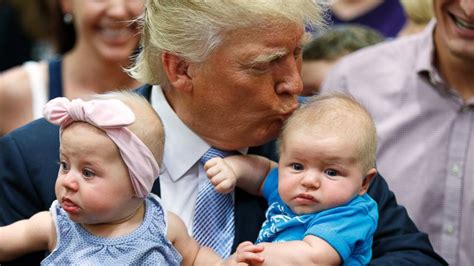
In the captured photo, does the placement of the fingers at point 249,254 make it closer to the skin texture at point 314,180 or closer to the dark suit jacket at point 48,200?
the skin texture at point 314,180

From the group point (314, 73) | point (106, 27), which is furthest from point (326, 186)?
point (106, 27)

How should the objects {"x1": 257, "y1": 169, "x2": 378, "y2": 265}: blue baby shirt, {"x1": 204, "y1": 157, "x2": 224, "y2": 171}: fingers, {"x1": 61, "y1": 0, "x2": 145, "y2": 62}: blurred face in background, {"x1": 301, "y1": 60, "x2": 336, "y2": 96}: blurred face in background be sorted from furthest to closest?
{"x1": 61, "y1": 0, "x2": 145, "y2": 62}: blurred face in background, {"x1": 301, "y1": 60, "x2": 336, "y2": 96}: blurred face in background, {"x1": 204, "y1": 157, "x2": 224, "y2": 171}: fingers, {"x1": 257, "y1": 169, "x2": 378, "y2": 265}: blue baby shirt

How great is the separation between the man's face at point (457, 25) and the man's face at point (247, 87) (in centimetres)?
100

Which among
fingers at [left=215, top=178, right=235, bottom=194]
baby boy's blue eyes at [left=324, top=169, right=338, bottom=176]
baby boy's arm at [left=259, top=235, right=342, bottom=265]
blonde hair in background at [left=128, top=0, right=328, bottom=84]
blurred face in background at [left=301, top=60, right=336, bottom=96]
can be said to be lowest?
blurred face in background at [left=301, top=60, right=336, bottom=96]

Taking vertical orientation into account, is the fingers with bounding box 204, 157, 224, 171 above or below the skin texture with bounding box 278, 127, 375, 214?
below

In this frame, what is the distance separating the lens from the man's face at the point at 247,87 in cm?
308

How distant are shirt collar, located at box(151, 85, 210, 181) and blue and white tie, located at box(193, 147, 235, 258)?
36 millimetres

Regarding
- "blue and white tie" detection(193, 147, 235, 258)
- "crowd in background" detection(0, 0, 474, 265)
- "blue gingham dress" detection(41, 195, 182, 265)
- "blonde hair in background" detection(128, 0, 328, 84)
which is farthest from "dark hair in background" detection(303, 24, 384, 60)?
"blue gingham dress" detection(41, 195, 182, 265)

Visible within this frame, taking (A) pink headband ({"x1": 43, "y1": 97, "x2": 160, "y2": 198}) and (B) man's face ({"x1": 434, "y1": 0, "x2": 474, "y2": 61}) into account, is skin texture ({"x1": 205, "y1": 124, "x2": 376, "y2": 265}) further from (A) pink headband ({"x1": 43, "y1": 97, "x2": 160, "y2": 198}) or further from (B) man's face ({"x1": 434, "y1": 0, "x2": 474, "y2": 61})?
(B) man's face ({"x1": 434, "y1": 0, "x2": 474, "y2": 61})

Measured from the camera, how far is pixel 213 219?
3.19 metres

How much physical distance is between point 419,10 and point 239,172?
1.94m

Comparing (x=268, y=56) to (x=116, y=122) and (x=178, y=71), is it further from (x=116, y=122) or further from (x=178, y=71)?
(x=116, y=122)

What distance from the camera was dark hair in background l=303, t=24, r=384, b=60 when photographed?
4.79m

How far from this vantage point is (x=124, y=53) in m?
5.06
